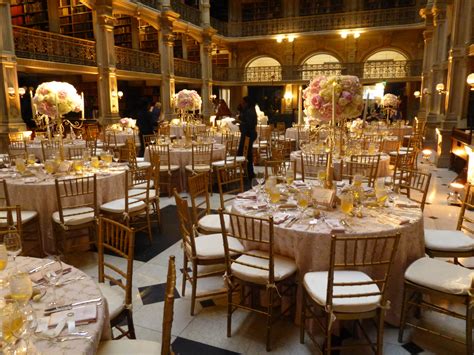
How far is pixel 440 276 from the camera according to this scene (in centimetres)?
262

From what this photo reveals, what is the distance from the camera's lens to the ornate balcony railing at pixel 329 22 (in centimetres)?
1794

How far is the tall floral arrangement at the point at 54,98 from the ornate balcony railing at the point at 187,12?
1252cm

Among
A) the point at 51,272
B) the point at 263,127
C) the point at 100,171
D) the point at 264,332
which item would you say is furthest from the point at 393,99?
the point at 51,272

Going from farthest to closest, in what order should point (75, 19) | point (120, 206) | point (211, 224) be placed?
point (75, 19), point (120, 206), point (211, 224)

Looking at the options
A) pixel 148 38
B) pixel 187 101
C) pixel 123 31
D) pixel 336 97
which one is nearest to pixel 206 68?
pixel 148 38

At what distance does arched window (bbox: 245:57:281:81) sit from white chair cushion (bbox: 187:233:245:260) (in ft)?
56.9

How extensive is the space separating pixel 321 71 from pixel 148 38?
28.9ft

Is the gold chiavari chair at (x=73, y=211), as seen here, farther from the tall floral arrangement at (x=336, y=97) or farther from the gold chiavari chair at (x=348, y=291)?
the gold chiavari chair at (x=348, y=291)

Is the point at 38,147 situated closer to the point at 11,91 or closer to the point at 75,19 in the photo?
the point at 11,91

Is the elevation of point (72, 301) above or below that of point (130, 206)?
above

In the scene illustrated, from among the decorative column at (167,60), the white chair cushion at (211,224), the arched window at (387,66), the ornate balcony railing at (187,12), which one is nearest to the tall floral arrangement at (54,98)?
the white chair cushion at (211,224)

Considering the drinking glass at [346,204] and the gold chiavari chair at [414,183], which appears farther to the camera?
the gold chiavari chair at [414,183]

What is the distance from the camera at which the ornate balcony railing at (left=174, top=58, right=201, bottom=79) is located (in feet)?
55.9

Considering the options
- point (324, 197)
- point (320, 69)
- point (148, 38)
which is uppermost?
point (148, 38)
